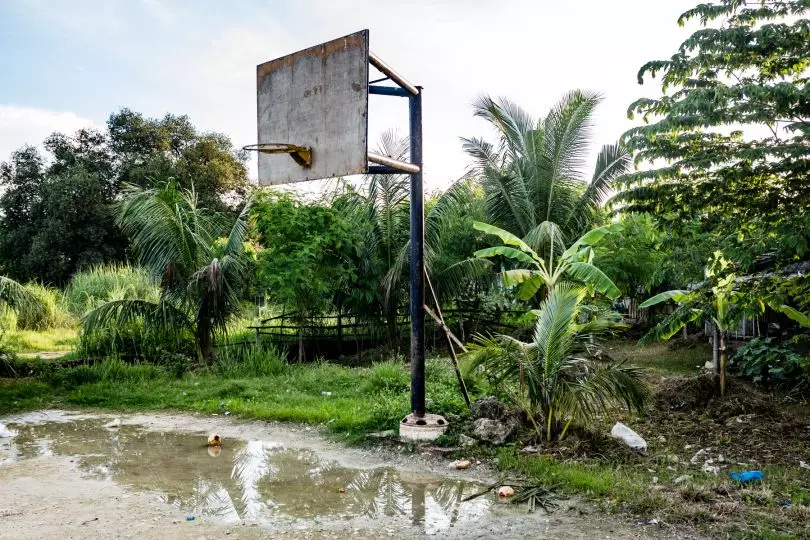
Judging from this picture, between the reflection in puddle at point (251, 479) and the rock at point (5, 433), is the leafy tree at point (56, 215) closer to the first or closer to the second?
the rock at point (5, 433)

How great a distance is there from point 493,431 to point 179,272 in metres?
7.13

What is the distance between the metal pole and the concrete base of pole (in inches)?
3.7

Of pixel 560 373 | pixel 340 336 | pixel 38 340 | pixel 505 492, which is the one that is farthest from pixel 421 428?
pixel 38 340

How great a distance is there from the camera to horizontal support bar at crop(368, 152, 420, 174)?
6084 millimetres

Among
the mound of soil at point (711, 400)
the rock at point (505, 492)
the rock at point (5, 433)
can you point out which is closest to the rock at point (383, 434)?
the rock at point (505, 492)

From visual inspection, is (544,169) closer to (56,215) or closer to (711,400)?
(711,400)

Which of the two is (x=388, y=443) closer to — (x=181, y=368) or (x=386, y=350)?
(x=181, y=368)

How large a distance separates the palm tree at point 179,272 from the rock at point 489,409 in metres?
5.76

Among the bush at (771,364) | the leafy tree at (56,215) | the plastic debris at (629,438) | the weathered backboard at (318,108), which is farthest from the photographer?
the leafy tree at (56,215)

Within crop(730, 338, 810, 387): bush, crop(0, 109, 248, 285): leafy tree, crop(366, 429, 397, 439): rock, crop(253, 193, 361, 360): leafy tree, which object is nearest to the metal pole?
crop(366, 429, 397, 439): rock

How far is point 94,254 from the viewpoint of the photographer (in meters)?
25.2

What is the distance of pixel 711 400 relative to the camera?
26.5 feet

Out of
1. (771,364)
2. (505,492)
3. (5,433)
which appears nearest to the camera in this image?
(505,492)

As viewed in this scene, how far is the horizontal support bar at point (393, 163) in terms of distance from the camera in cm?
608
